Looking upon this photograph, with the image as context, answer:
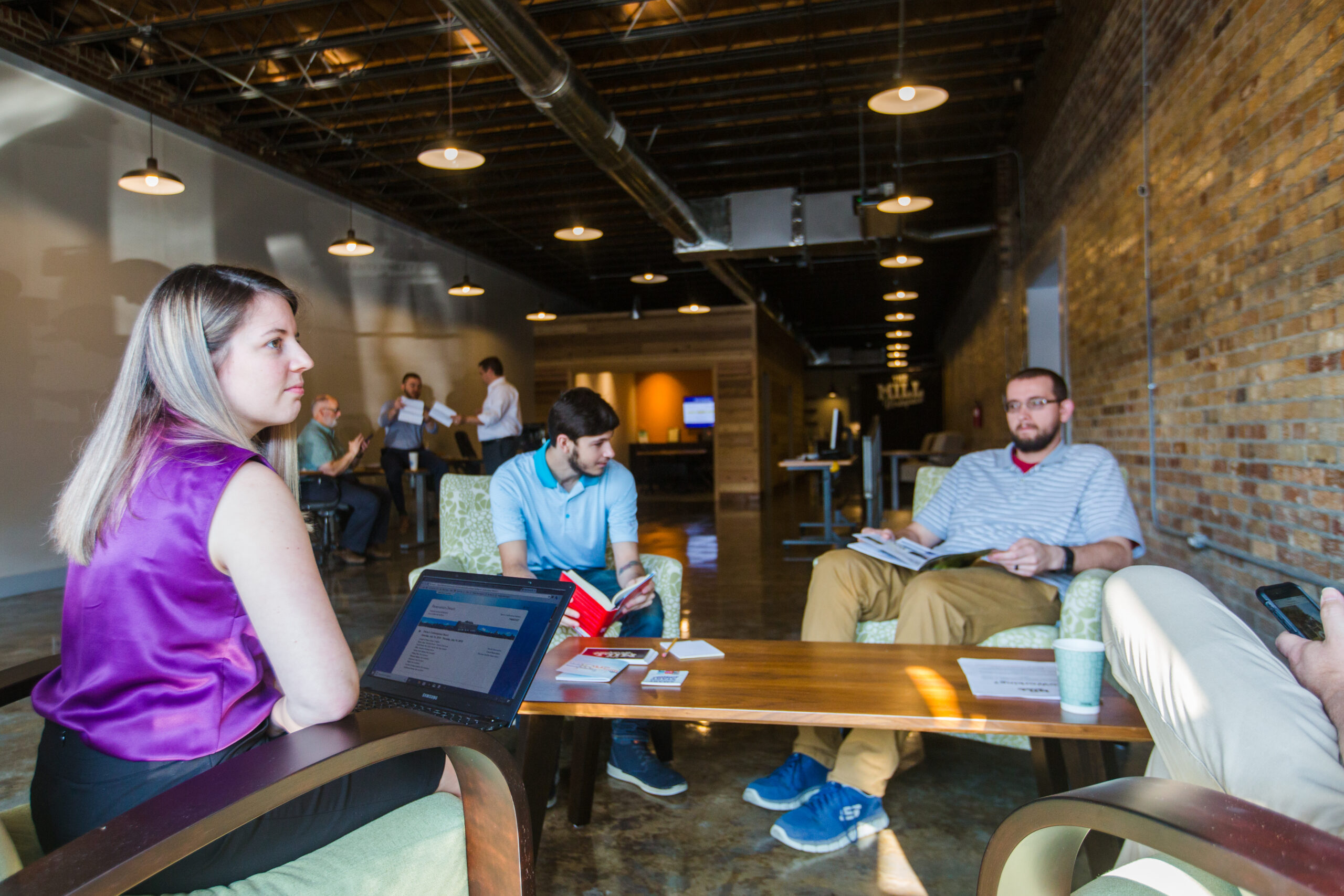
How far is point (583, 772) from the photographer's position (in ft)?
6.77

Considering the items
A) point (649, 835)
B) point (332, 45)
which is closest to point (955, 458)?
point (332, 45)

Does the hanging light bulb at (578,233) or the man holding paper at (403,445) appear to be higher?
the hanging light bulb at (578,233)

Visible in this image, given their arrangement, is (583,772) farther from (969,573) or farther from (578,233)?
(578,233)

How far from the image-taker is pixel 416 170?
8852 millimetres

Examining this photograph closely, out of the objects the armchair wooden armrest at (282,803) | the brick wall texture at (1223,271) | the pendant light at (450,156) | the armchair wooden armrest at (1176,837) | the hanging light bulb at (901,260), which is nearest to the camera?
the armchair wooden armrest at (1176,837)

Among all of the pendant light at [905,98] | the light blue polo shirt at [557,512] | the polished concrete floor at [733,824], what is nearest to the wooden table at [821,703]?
the polished concrete floor at [733,824]

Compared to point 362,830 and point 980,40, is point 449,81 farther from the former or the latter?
point 362,830

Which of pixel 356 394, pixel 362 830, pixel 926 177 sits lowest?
pixel 362 830

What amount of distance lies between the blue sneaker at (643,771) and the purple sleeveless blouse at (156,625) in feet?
4.64

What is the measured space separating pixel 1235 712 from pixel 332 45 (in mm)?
6750

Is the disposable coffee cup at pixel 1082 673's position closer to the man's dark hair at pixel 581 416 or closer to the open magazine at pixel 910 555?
the open magazine at pixel 910 555

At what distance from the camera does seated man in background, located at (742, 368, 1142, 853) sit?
6.34ft

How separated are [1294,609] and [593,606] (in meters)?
1.39

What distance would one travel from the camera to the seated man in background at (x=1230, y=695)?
0.89 metres
